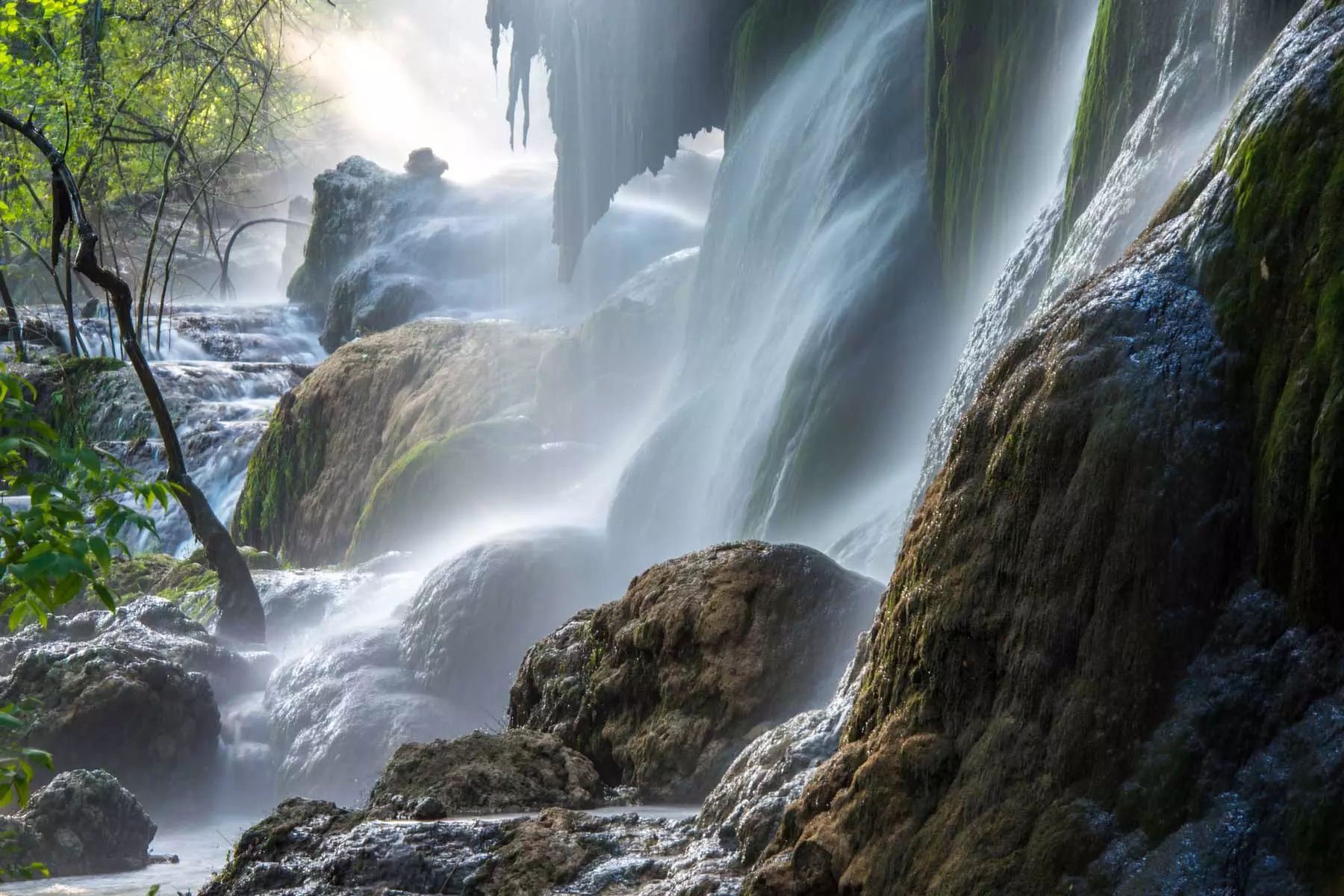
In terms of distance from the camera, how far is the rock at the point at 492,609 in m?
12.5

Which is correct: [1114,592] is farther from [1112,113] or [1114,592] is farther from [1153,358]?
[1112,113]

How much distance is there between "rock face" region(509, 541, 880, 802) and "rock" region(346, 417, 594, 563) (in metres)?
9.36

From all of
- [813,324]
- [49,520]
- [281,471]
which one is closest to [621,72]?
[281,471]

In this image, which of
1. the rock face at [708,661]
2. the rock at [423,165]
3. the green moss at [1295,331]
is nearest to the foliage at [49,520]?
the green moss at [1295,331]

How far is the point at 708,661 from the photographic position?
6965 millimetres

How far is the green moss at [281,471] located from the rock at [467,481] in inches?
125

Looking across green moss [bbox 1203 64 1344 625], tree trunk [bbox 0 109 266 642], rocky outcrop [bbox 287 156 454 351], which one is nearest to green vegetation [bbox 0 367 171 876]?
green moss [bbox 1203 64 1344 625]

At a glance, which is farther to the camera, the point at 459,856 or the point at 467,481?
the point at 467,481

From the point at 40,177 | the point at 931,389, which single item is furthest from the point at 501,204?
the point at 931,389

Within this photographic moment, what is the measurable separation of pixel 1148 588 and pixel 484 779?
3.65 m

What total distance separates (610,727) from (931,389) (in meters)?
5.79

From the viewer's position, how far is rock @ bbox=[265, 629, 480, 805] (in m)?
11.8

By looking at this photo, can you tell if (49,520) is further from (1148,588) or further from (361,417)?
(361,417)

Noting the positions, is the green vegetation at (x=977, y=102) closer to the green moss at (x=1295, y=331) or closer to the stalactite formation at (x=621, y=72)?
the green moss at (x=1295, y=331)
